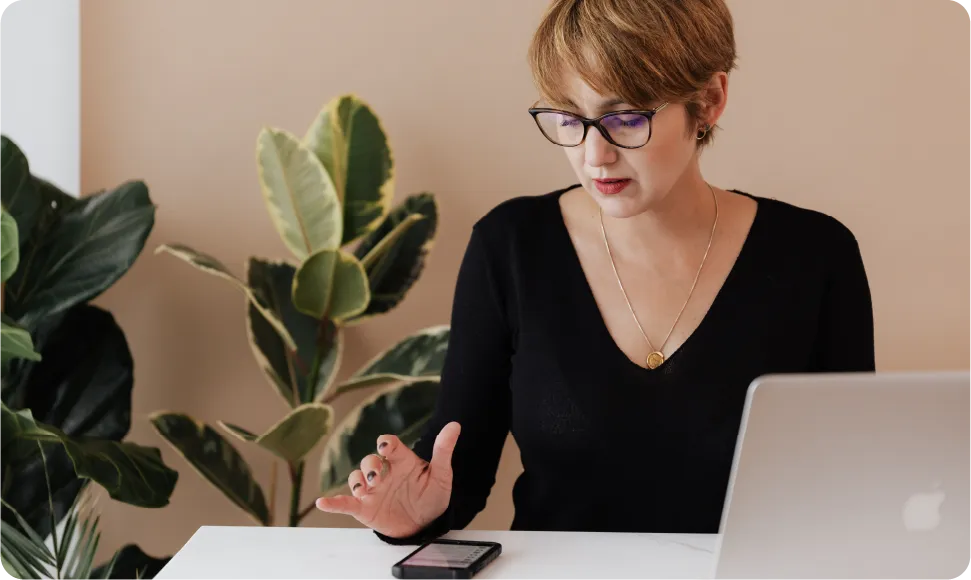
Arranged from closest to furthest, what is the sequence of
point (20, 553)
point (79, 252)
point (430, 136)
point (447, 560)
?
point (447, 560)
point (20, 553)
point (79, 252)
point (430, 136)

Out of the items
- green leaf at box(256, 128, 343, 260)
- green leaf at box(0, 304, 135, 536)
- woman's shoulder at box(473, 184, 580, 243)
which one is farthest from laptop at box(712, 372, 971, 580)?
green leaf at box(0, 304, 135, 536)

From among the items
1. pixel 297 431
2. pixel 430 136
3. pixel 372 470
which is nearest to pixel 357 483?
pixel 372 470

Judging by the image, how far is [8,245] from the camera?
1.68m

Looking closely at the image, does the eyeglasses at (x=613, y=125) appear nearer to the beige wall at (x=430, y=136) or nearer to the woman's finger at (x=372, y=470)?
the woman's finger at (x=372, y=470)

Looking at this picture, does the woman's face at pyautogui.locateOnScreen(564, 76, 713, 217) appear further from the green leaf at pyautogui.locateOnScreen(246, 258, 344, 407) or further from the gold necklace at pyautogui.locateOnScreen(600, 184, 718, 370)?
the green leaf at pyautogui.locateOnScreen(246, 258, 344, 407)

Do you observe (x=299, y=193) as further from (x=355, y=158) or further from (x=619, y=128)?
(x=619, y=128)

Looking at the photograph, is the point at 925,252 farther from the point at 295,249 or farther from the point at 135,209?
the point at 135,209

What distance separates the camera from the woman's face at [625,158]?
4.28ft

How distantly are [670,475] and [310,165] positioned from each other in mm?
980

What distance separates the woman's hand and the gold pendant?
1.26 ft

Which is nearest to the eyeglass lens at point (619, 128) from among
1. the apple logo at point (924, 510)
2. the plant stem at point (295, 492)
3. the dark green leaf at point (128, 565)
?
the apple logo at point (924, 510)

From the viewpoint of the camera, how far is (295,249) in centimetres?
203

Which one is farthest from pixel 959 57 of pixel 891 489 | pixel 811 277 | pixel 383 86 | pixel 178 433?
pixel 178 433

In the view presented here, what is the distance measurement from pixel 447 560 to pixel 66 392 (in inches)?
48.2
